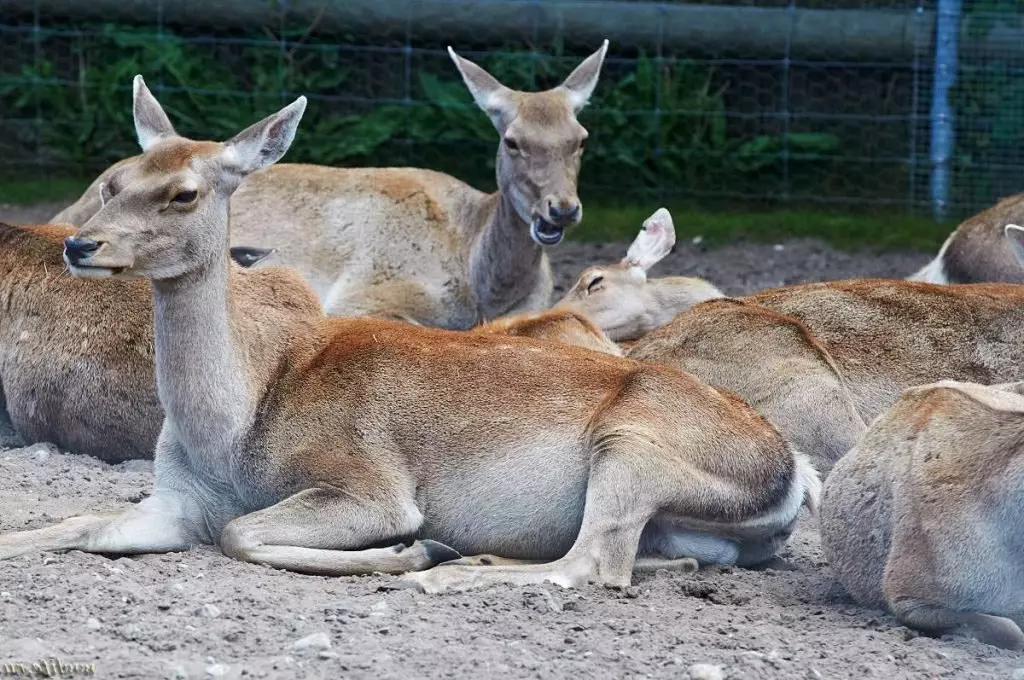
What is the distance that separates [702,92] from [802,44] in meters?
0.90

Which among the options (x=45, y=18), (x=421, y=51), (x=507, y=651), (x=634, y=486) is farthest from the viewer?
(x=45, y=18)

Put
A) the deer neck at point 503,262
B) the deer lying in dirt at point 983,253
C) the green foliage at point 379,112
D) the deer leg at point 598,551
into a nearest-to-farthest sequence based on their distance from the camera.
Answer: the deer leg at point 598,551 < the deer lying in dirt at point 983,253 < the deer neck at point 503,262 < the green foliage at point 379,112

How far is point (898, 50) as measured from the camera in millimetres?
13672

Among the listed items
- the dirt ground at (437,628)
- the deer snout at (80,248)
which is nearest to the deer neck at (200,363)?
the deer snout at (80,248)

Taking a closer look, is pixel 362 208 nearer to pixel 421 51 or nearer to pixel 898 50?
pixel 421 51

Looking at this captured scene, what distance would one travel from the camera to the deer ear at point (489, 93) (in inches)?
416

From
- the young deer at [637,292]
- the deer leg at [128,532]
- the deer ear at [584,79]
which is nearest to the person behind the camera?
the deer leg at [128,532]

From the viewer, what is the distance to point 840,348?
8.01m

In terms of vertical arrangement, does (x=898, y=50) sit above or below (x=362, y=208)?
above

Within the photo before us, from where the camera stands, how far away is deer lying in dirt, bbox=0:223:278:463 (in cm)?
777

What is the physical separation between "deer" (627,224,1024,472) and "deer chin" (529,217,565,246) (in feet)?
5.75

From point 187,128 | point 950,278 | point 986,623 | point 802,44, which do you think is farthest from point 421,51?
point 986,623

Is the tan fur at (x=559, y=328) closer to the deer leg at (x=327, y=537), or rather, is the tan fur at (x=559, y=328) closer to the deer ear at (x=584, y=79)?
the deer leg at (x=327, y=537)

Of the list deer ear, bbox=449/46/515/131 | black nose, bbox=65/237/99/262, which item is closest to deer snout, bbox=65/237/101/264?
black nose, bbox=65/237/99/262
